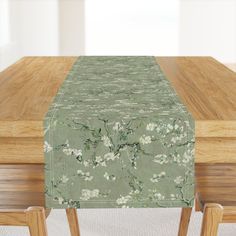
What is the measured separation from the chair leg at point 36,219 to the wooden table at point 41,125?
0.50ft

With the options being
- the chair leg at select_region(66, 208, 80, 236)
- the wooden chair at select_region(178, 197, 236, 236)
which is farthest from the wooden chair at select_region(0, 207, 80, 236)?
the chair leg at select_region(66, 208, 80, 236)

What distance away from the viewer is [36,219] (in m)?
1.56

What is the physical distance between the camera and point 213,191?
75.5 inches

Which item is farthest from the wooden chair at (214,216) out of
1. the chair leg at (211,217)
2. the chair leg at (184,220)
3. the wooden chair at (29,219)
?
the chair leg at (184,220)

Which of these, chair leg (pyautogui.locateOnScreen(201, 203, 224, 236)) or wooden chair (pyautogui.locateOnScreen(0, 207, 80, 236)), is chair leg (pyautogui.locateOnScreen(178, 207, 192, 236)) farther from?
wooden chair (pyautogui.locateOnScreen(0, 207, 80, 236))

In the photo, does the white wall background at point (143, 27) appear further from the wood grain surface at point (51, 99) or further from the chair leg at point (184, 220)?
the chair leg at point (184, 220)

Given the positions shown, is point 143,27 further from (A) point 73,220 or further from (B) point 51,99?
(B) point 51,99

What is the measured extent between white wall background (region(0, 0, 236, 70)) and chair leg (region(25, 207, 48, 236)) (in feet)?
19.2

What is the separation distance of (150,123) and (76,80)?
839 mm

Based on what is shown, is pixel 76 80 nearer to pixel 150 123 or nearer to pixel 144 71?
pixel 144 71

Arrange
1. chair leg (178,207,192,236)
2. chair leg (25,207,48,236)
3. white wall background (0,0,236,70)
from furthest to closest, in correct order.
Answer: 1. white wall background (0,0,236,70)
2. chair leg (178,207,192,236)
3. chair leg (25,207,48,236)

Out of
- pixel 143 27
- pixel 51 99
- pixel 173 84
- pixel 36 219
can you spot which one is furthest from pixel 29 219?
pixel 143 27

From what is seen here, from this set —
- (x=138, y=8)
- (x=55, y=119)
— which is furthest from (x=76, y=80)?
(x=138, y=8)

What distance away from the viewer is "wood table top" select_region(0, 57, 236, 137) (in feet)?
5.27
